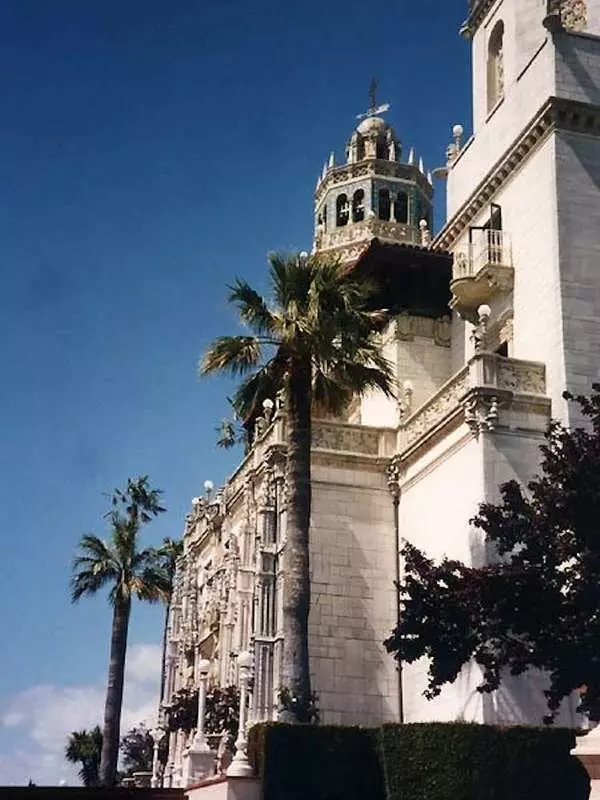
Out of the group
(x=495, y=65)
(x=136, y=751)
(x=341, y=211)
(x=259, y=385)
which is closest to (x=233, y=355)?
(x=259, y=385)

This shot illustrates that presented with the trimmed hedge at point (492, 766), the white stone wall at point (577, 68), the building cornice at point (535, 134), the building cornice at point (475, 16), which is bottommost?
the trimmed hedge at point (492, 766)

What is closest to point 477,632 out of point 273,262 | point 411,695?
point 411,695

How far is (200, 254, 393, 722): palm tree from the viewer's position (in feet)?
78.1

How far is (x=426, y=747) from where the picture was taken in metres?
21.3

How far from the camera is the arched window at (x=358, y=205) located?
50797 mm

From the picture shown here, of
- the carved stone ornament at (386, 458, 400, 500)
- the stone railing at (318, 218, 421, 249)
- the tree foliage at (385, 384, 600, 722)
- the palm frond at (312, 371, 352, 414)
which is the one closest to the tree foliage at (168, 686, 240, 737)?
the carved stone ornament at (386, 458, 400, 500)

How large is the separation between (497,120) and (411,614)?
1572 cm

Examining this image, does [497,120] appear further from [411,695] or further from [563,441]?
[411,695]

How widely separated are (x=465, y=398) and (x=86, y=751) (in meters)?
38.4

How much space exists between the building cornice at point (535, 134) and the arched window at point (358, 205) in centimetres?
1868

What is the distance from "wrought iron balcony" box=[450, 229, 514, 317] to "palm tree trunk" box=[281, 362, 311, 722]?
7.13 meters

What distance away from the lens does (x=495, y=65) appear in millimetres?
33844

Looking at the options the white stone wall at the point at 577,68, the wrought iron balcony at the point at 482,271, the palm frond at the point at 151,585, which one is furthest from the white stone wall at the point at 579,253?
the palm frond at the point at 151,585

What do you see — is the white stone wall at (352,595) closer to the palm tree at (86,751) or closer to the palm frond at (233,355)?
the palm frond at (233,355)
